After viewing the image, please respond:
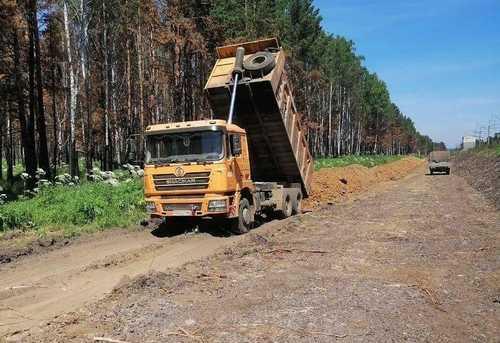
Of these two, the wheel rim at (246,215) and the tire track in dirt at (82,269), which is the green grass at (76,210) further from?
the wheel rim at (246,215)

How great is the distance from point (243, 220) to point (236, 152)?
1.82 metres

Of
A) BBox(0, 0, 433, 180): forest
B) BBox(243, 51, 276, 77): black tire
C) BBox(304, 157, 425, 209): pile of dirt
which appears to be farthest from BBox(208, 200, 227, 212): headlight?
BBox(0, 0, 433, 180): forest

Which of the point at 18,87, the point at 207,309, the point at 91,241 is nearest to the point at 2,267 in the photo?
the point at 91,241

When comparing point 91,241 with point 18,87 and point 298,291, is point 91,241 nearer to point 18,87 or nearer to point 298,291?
point 298,291

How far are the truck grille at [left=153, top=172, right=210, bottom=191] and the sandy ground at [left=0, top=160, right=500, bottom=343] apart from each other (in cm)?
128

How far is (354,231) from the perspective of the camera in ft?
44.2

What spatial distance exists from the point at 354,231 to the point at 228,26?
22619mm

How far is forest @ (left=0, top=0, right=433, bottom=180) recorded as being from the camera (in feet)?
79.9

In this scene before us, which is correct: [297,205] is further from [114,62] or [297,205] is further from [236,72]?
[114,62]

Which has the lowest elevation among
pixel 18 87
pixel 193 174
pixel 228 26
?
pixel 193 174

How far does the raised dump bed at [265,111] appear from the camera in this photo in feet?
46.5

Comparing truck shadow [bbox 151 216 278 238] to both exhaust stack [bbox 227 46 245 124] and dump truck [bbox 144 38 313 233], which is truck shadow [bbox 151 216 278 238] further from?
exhaust stack [bbox 227 46 245 124]

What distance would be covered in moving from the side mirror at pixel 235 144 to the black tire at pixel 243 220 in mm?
1327

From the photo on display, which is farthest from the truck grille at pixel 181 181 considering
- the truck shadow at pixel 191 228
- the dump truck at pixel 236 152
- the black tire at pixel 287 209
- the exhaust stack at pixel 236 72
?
the black tire at pixel 287 209
